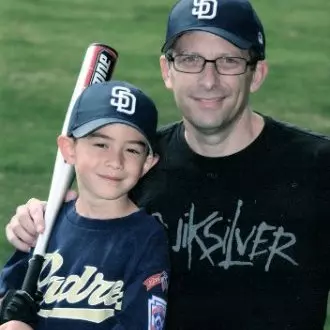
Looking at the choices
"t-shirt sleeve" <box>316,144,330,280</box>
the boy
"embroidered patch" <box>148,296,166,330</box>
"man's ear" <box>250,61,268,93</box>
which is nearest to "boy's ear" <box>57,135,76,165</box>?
the boy

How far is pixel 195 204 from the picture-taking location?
14.7ft

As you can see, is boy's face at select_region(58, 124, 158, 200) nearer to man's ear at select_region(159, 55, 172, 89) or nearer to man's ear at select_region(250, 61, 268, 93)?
man's ear at select_region(159, 55, 172, 89)

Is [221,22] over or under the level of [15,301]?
over

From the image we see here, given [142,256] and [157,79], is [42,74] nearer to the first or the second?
[157,79]

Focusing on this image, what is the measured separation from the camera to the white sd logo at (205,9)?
14.3 ft

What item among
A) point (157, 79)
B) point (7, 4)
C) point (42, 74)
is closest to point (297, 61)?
point (157, 79)

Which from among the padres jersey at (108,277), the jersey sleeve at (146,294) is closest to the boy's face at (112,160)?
the padres jersey at (108,277)

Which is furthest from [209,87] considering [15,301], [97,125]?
[15,301]

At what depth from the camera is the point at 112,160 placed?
3.96 metres

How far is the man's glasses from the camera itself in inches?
171

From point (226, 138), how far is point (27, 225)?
79 centimetres

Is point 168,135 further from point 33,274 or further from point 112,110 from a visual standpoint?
point 33,274

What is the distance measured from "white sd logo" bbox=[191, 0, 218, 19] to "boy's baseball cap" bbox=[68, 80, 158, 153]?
438mm

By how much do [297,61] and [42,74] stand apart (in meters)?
2.35
